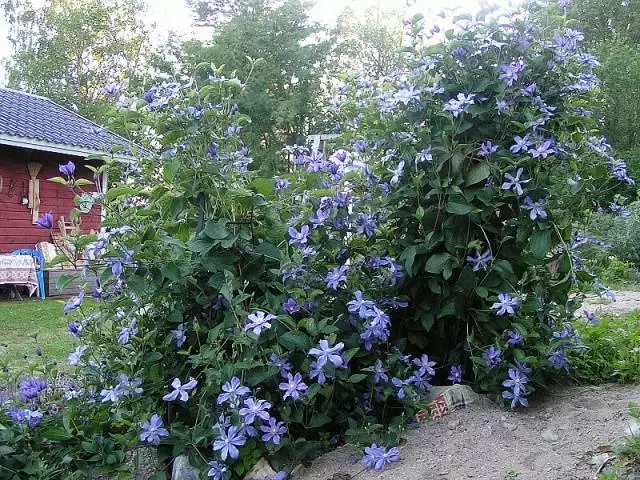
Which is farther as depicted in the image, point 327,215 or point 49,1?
point 49,1

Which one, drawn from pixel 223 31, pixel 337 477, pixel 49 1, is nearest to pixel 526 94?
pixel 337 477

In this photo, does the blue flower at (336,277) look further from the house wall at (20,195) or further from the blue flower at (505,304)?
the house wall at (20,195)

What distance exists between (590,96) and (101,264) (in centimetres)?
184

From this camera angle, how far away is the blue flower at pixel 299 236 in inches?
85.8

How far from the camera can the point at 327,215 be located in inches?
88.9

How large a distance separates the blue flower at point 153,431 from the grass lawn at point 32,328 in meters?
2.31

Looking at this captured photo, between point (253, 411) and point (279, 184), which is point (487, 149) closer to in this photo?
point (279, 184)

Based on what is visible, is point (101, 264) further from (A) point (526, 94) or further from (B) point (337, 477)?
(A) point (526, 94)

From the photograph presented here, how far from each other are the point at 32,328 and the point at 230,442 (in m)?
5.29

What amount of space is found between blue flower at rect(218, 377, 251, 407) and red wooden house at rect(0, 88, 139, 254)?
8.74 m

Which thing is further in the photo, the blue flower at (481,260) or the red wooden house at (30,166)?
the red wooden house at (30,166)

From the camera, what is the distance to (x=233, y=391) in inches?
76.7

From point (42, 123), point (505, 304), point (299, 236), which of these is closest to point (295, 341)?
point (299, 236)

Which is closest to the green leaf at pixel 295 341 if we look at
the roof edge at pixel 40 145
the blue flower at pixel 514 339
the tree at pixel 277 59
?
the blue flower at pixel 514 339
